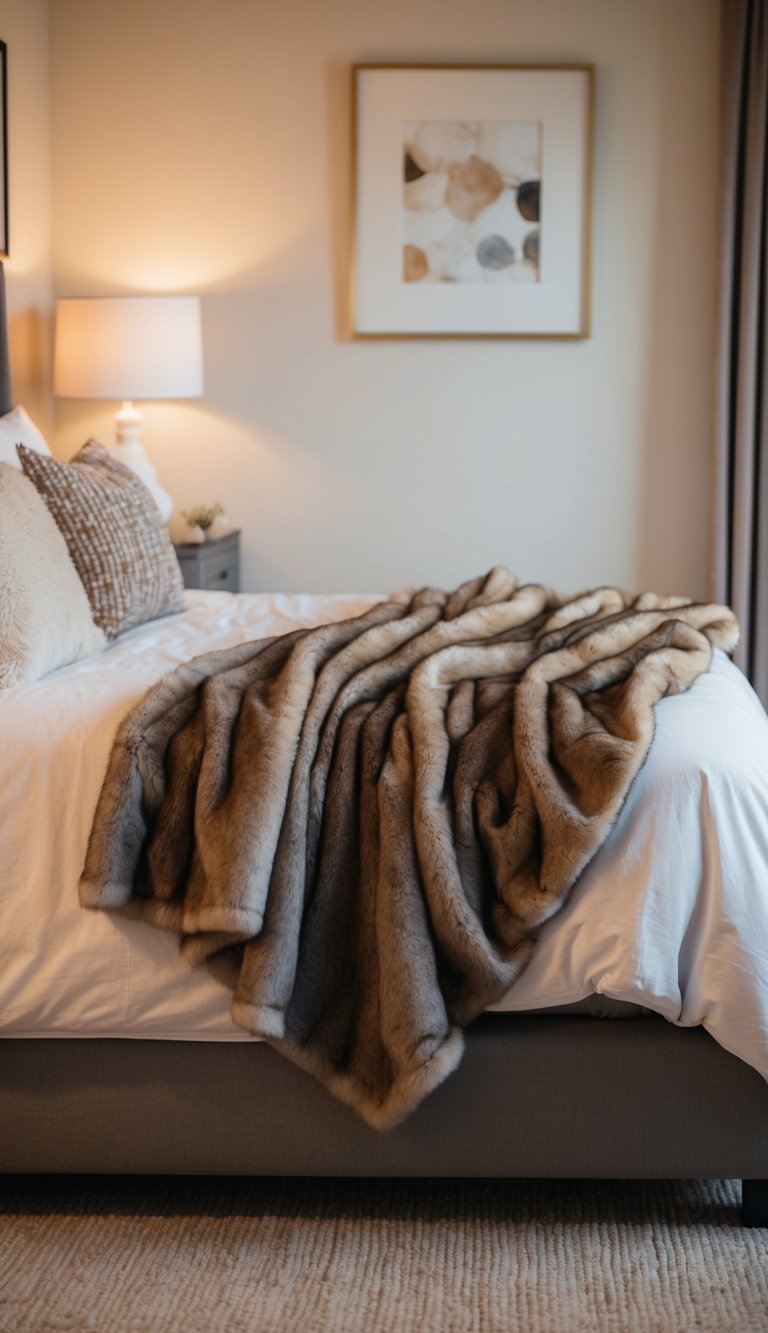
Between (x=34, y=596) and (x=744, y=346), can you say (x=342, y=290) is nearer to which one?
(x=744, y=346)

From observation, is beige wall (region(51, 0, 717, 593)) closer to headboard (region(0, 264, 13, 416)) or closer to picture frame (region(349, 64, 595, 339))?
picture frame (region(349, 64, 595, 339))

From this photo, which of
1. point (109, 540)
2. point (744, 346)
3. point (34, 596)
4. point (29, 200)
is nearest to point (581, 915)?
point (34, 596)

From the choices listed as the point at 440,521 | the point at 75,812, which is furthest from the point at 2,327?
the point at 75,812

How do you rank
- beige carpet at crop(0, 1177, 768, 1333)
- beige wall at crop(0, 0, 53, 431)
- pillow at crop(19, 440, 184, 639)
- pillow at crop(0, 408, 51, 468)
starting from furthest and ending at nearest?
beige wall at crop(0, 0, 53, 431) → pillow at crop(0, 408, 51, 468) → pillow at crop(19, 440, 184, 639) → beige carpet at crop(0, 1177, 768, 1333)

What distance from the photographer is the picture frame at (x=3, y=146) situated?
3996 mm

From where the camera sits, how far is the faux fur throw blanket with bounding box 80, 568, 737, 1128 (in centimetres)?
182

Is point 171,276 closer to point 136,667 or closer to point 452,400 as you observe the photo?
point 452,400

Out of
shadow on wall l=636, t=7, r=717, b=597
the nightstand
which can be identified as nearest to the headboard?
the nightstand

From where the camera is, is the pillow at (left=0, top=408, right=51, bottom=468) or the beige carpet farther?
the pillow at (left=0, top=408, right=51, bottom=468)

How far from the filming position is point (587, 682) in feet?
7.32

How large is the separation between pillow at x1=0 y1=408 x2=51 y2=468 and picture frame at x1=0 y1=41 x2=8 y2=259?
991mm

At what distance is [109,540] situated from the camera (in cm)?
277

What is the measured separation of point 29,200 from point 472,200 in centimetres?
142

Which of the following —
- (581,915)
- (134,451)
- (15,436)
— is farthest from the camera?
(134,451)
